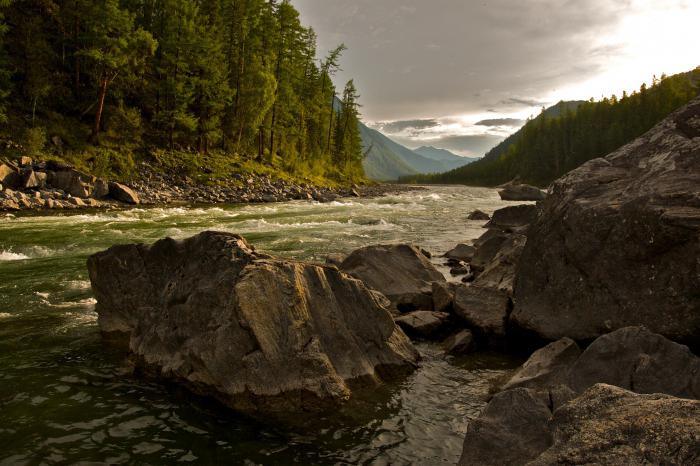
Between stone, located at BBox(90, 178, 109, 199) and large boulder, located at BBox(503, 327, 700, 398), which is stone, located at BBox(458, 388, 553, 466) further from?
stone, located at BBox(90, 178, 109, 199)

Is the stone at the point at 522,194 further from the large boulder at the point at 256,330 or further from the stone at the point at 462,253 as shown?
the large boulder at the point at 256,330

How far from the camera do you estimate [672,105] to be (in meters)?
116

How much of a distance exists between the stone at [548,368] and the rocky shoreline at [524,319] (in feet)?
0.10

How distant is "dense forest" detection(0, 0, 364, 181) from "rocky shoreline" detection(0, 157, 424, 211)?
11.8 ft

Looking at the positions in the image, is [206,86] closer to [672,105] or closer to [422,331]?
[422,331]

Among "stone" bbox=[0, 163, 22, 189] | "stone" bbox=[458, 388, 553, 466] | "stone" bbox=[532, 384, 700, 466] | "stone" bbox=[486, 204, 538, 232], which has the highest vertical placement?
"stone" bbox=[0, 163, 22, 189]

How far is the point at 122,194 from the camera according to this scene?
34.7 meters

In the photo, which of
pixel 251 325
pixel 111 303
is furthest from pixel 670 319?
pixel 111 303

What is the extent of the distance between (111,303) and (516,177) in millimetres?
172330

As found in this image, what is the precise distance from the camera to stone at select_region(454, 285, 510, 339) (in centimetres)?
991

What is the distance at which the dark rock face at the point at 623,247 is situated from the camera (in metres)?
7.61

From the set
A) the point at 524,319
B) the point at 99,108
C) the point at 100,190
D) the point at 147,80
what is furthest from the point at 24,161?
the point at 524,319

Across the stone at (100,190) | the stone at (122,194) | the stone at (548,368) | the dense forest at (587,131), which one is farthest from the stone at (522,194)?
the dense forest at (587,131)

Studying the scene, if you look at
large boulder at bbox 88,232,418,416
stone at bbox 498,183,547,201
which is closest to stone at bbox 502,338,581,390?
large boulder at bbox 88,232,418,416
